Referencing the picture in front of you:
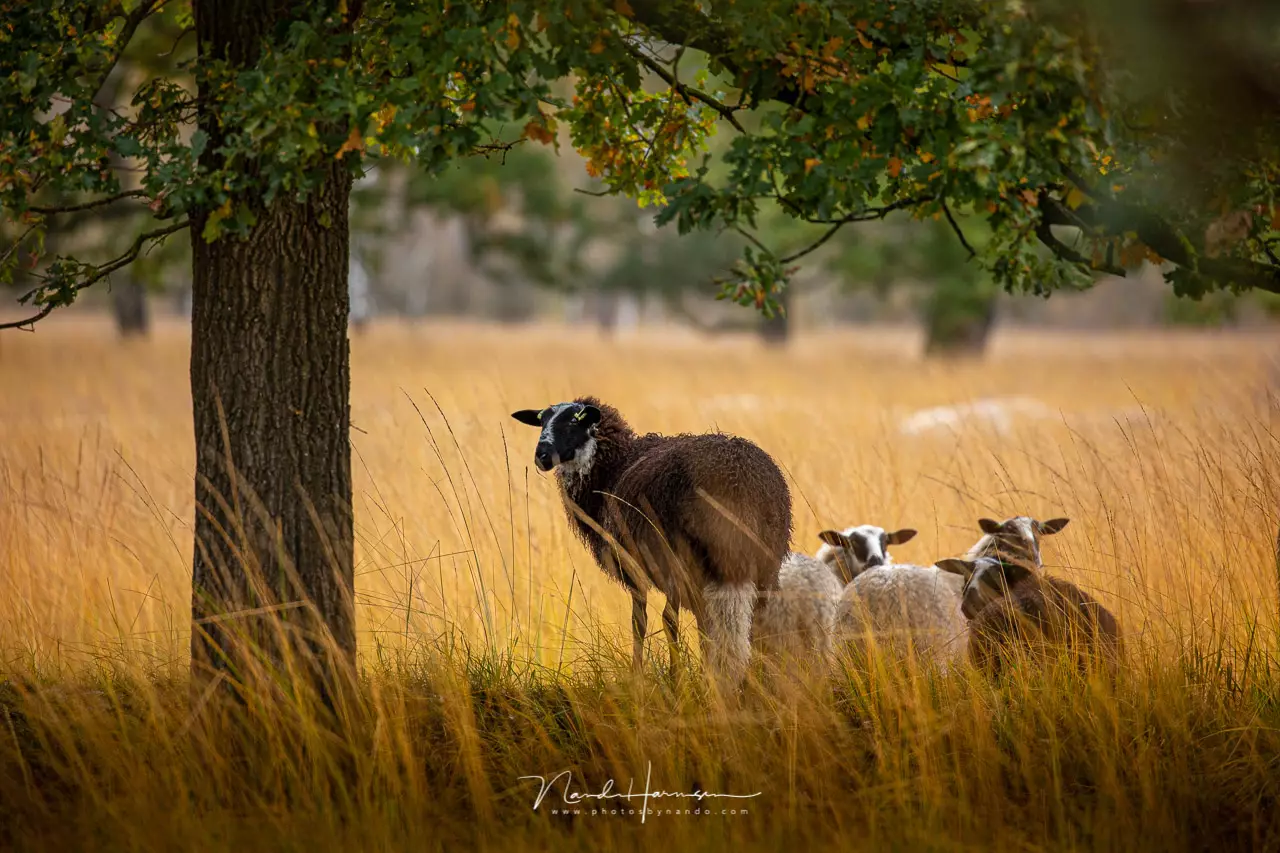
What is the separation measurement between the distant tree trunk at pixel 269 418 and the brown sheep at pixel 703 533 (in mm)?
1080

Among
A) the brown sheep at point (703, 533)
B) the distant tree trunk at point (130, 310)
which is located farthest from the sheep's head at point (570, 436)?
the distant tree trunk at point (130, 310)

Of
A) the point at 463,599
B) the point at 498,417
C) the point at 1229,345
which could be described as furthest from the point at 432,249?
the point at 463,599

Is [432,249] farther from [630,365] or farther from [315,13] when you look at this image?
[315,13]

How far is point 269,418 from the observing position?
4207mm

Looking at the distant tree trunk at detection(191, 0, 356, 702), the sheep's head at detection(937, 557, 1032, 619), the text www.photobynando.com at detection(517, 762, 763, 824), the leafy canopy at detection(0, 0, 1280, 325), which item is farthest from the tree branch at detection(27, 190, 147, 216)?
the sheep's head at detection(937, 557, 1032, 619)

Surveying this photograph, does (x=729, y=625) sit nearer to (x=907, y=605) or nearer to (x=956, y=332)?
(x=907, y=605)

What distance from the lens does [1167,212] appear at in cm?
401

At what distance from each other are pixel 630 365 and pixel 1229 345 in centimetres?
1746

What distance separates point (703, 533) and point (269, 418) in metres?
1.83

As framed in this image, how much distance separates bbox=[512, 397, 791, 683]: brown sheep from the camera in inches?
177

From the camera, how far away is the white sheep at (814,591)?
4.96m

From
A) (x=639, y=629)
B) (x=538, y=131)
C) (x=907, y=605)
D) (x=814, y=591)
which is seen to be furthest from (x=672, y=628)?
(x=538, y=131)

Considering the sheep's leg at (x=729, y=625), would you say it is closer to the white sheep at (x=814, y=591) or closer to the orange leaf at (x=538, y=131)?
the white sheep at (x=814, y=591)

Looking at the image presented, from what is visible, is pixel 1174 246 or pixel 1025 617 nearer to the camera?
pixel 1174 246
